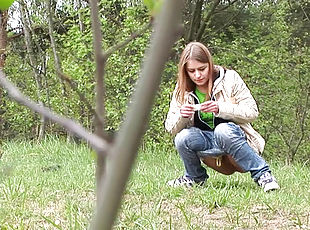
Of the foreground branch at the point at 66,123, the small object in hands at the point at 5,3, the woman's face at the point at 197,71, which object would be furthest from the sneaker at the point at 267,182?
the foreground branch at the point at 66,123

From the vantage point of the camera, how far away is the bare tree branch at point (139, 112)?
29 cm

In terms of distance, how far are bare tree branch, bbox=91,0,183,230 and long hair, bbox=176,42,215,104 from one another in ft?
11.2

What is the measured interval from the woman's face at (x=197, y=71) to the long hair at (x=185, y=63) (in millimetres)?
20

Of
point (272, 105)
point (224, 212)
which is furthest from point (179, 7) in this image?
point (272, 105)

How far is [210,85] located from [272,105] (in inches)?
230

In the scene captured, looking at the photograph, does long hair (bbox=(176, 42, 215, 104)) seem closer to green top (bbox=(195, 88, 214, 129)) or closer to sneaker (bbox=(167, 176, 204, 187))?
green top (bbox=(195, 88, 214, 129))

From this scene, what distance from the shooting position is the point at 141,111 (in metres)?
0.30

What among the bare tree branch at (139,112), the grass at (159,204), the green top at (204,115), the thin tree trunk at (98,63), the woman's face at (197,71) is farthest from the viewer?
the green top at (204,115)

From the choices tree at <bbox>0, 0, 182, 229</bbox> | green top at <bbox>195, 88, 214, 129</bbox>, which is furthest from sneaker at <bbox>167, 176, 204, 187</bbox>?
tree at <bbox>0, 0, 182, 229</bbox>

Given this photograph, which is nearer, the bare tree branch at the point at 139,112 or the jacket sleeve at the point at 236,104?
the bare tree branch at the point at 139,112

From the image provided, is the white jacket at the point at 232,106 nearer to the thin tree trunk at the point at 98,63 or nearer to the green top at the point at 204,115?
the green top at the point at 204,115

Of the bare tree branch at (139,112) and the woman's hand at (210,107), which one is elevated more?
the bare tree branch at (139,112)

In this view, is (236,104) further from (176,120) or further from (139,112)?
(139,112)

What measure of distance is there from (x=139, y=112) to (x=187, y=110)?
3.32 metres
